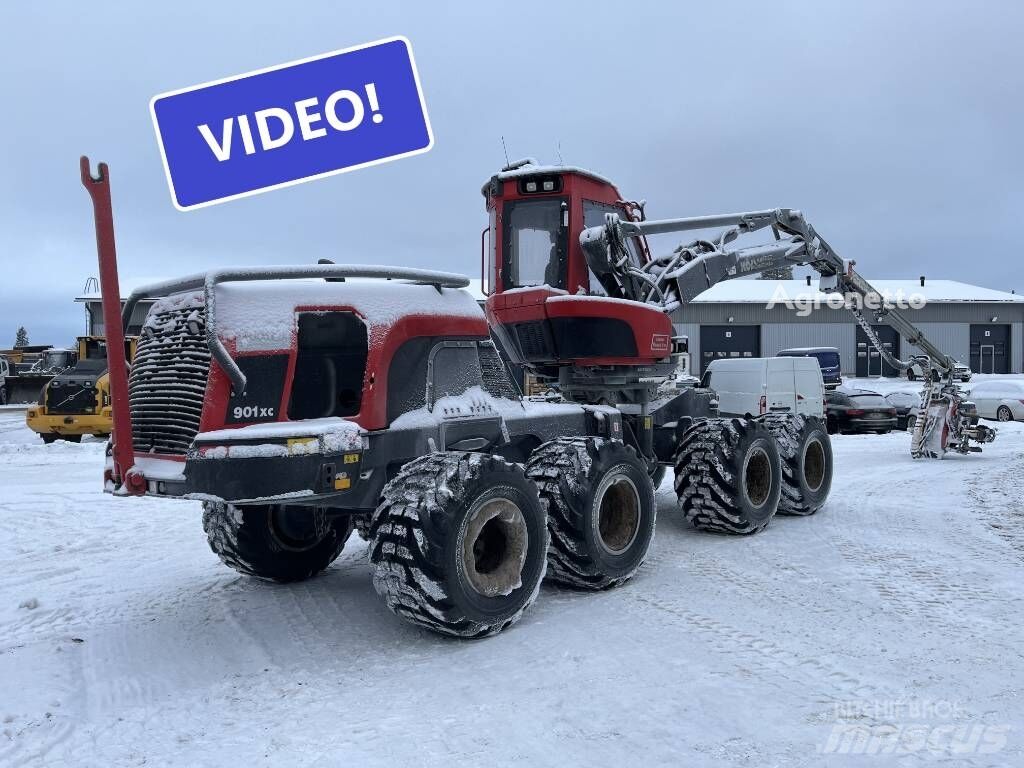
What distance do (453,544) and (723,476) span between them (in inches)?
156

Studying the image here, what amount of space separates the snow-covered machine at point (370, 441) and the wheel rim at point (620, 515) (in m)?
0.02

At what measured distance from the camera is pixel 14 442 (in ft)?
59.1

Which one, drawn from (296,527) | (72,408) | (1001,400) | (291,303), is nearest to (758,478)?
(296,527)

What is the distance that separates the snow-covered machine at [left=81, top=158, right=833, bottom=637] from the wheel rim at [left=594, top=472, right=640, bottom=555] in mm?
15

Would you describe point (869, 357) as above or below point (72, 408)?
above

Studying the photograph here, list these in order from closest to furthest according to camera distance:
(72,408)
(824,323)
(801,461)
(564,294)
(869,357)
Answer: (564,294) → (801,461) → (72,408) → (824,323) → (869,357)

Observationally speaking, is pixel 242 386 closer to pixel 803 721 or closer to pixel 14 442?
pixel 803 721

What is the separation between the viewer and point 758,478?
8422 millimetres

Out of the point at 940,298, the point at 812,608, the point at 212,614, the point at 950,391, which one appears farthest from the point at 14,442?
the point at 940,298

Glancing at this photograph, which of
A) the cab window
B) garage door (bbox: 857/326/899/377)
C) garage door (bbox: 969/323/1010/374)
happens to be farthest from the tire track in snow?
garage door (bbox: 969/323/1010/374)

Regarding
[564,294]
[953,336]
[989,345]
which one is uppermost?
[953,336]

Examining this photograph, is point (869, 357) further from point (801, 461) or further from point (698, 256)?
point (698, 256)

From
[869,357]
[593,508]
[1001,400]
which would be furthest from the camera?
[869,357]

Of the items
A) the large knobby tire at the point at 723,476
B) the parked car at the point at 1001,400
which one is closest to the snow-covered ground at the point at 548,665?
the large knobby tire at the point at 723,476
